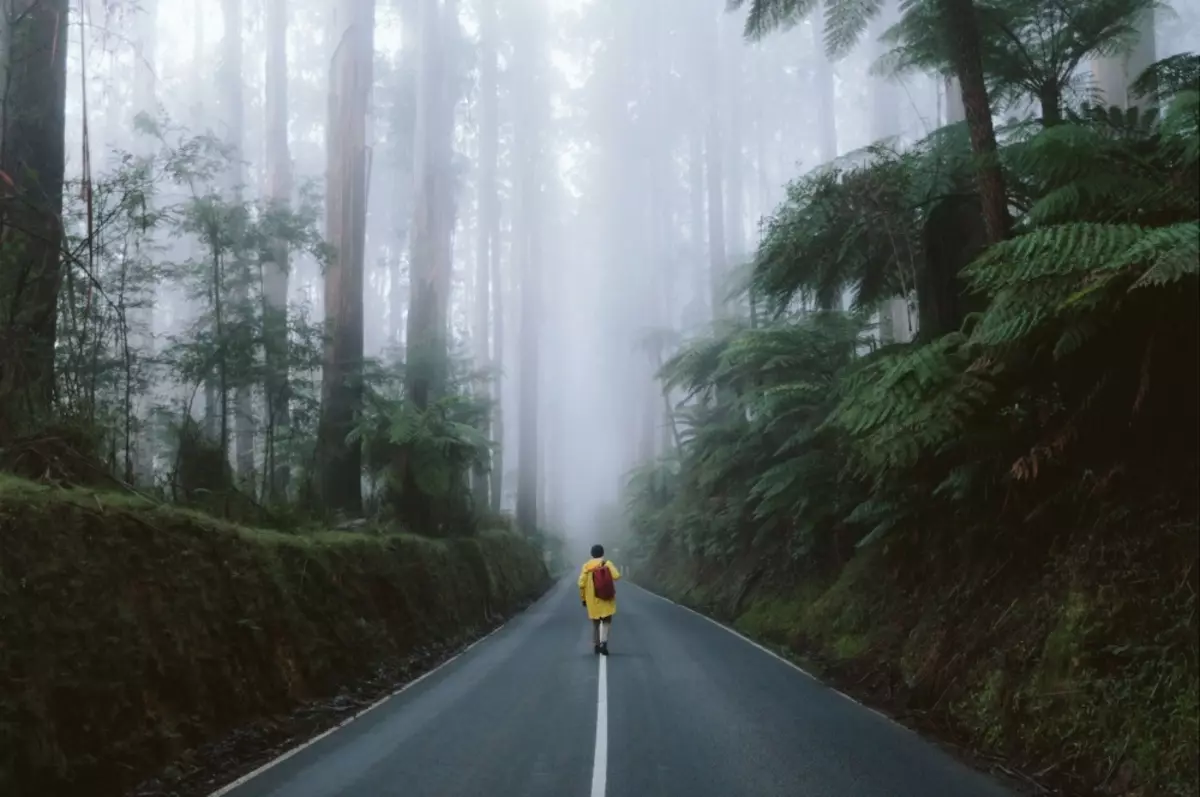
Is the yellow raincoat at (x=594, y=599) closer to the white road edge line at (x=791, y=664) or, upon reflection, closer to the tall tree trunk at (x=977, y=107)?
the white road edge line at (x=791, y=664)

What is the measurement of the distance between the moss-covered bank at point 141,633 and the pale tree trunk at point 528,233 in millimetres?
28567

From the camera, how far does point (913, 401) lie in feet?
25.4

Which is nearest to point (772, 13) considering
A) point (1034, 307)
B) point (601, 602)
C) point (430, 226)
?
point (1034, 307)

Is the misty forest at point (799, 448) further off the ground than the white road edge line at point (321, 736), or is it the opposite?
the misty forest at point (799, 448)

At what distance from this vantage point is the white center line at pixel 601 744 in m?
6.58

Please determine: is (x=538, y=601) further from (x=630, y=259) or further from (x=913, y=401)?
(x=630, y=259)

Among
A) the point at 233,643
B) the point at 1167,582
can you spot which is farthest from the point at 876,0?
the point at 233,643

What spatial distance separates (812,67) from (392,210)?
2518cm

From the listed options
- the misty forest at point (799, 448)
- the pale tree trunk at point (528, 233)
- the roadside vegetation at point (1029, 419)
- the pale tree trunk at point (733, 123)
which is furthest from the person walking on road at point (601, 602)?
the pale tree trunk at point (733, 123)

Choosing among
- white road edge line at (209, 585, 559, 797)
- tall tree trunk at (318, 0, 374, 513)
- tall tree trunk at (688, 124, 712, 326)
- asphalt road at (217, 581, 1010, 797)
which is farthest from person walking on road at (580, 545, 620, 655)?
tall tree trunk at (688, 124, 712, 326)

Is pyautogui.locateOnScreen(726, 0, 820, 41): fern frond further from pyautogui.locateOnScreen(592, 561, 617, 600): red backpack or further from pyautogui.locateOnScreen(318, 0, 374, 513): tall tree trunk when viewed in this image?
pyautogui.locateOnScreen(318, 0, 374, 513): tall tree trunk

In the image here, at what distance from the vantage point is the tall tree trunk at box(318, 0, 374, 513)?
16.9m

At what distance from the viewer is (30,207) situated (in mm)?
7793

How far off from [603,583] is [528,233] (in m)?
31.1
